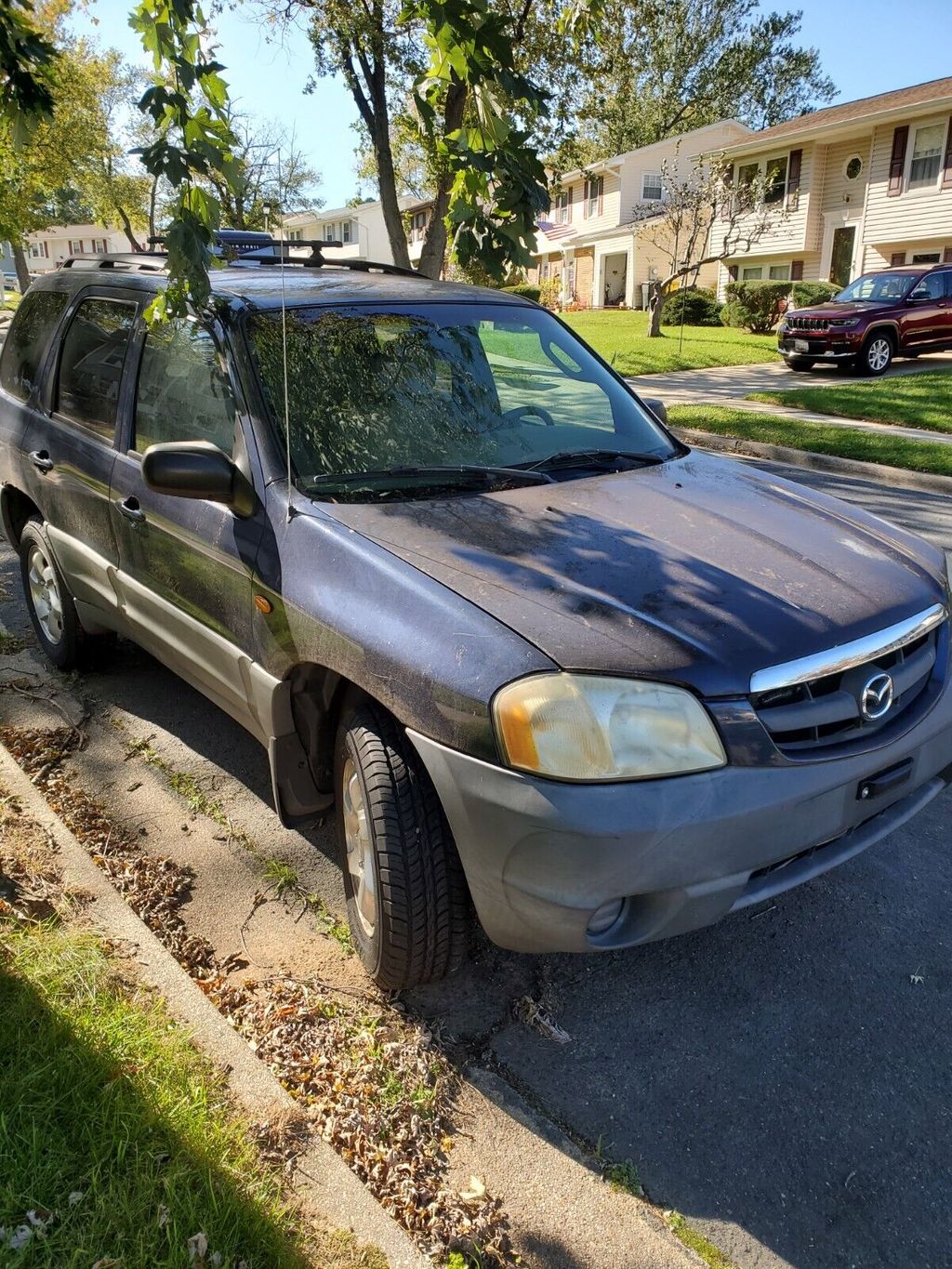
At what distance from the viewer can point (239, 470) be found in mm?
2967

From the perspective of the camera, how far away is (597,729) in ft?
6.98

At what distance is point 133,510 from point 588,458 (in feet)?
5.51

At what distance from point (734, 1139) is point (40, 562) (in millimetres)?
3952

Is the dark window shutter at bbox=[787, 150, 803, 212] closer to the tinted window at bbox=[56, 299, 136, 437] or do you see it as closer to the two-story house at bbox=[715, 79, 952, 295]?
the two-story house at bbox=[715, 79, 952, 295]

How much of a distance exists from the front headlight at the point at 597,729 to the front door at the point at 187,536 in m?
1.16

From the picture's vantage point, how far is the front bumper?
210cm

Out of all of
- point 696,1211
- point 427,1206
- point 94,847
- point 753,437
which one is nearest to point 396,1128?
point 427,1206

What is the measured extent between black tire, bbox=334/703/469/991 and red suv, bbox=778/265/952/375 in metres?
16.6

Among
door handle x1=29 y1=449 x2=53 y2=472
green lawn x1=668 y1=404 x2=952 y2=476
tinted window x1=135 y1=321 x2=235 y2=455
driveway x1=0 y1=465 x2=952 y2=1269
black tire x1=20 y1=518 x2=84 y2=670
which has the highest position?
tinted window x1=135 y1=321 x2=235 y2=455

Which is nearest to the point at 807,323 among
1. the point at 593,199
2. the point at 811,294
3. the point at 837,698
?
the point at 811,294

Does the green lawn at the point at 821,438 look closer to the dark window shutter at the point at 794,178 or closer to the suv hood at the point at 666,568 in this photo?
the suv hood at the point at 666,568

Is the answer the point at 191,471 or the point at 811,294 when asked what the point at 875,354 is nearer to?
the point at 811,294

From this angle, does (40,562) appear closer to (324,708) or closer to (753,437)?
(324,708)

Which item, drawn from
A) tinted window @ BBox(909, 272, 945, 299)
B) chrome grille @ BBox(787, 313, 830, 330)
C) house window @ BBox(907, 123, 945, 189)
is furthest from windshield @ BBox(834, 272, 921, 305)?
house window @ BBox(907, 123, 945, 189)
